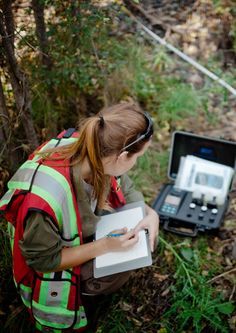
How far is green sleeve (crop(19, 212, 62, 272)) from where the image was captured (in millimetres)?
1892

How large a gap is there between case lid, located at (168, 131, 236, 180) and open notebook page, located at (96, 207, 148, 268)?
40.3 inches

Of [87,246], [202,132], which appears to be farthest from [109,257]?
[202,132]

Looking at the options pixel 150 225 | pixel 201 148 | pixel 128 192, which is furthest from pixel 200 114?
pixel 150 225

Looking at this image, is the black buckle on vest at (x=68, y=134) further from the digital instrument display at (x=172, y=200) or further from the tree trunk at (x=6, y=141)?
the digital instrument display at (x=172, y=200)

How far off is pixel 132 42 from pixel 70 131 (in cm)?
220

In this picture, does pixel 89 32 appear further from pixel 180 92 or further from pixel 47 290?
pixel 47 290

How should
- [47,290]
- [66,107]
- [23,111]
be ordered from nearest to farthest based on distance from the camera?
[47,290] → [23,111] → [66,107]

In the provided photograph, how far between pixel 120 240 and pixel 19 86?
1.20m

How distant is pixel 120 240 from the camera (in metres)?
2.19

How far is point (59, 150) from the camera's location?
6.78 feet

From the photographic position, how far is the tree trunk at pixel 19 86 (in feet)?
8.10

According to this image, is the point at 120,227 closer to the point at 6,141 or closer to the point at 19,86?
the point at 6,141

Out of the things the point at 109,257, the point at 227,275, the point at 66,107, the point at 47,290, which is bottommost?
the point at 227,275

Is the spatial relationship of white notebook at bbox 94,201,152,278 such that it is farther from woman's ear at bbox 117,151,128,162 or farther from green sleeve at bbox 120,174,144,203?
woman's ear at bbox 117,151,128,162
